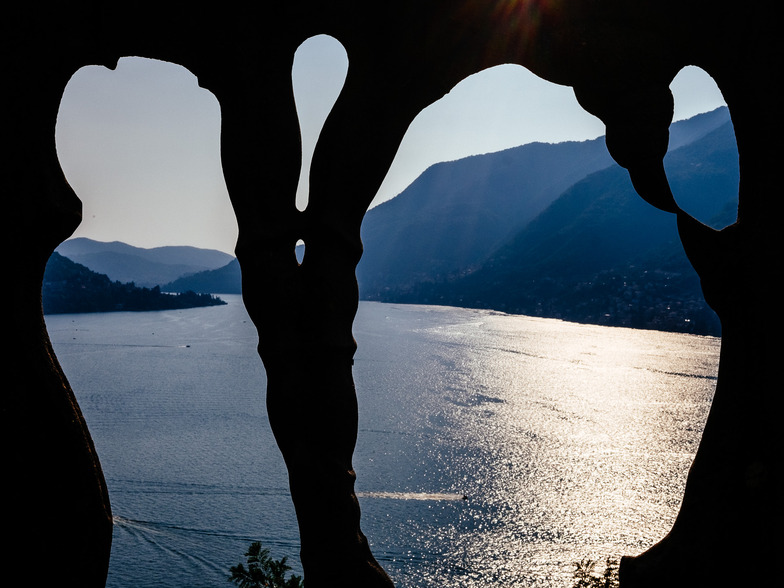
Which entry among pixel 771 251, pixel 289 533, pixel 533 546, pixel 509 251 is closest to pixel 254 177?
pixel 771 251

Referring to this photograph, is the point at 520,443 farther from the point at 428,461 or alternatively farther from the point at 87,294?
the point at 87,294

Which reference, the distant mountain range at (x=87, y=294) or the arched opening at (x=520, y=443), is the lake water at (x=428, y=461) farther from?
the distant mountain range at (x=87, y=294)

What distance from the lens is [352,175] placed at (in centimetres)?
443

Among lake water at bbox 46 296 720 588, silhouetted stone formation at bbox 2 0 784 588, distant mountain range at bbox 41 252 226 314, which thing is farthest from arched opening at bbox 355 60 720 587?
distant mountain range at bbox 41 252 226 314

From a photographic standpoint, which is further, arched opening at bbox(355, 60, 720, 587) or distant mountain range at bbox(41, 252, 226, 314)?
distant mountain range at bbox(41, 252, 226, 314)

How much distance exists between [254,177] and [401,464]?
2403 centimetres

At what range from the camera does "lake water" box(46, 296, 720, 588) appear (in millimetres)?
19766

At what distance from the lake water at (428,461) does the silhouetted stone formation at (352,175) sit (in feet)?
51.1

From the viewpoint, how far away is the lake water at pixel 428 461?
64.8 feet

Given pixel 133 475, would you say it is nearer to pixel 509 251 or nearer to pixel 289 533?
pixel 289 533

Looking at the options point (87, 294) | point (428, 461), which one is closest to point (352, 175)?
point (428, 461)

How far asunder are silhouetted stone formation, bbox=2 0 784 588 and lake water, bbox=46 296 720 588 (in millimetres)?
15569

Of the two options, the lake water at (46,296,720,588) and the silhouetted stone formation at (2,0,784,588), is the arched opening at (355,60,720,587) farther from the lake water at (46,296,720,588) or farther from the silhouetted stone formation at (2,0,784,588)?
the silhouetted stone formation at (2,0,784,588)

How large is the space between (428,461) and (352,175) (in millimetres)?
24613
